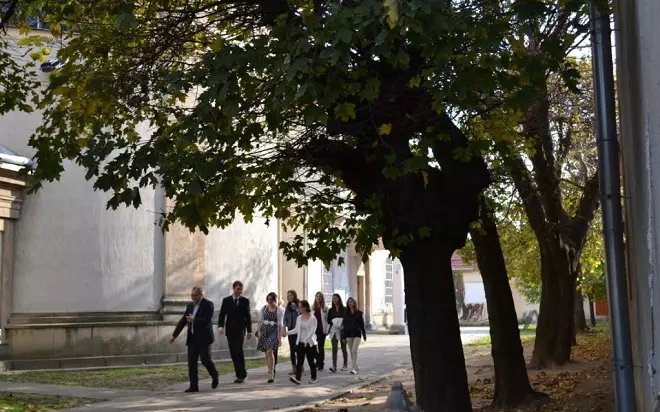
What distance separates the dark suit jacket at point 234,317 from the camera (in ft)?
55.8

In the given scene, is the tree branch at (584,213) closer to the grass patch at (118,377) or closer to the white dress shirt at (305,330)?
the white dress shirt at (305,330)

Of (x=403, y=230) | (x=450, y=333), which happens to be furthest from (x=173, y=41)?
Answer: (x=450, y=333)

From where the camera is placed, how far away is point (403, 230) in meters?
9.45

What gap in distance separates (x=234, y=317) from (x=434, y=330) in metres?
8.31

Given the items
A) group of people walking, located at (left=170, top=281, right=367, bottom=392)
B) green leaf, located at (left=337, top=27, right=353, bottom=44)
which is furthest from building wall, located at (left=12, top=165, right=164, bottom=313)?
green leaf, located at (left=337, top=27, right=353, bottom=44)

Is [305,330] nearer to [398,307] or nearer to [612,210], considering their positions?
[612,210]

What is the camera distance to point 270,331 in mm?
17438

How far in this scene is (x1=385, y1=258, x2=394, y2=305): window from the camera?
48031 mm

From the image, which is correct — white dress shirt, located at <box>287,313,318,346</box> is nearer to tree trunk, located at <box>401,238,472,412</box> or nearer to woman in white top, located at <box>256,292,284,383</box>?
woman in white top, located at <box>256,292,284,383</box>

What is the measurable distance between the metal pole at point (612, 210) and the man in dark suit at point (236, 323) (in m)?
9.44

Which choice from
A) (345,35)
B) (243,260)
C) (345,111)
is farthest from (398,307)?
(345,35)

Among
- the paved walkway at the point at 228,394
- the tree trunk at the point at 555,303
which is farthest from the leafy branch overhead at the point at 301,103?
the tree trunk at the point at 555,303

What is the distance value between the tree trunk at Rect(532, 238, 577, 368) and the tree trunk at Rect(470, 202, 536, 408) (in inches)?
194

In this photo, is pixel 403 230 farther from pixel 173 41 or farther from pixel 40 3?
pixel 40 3
